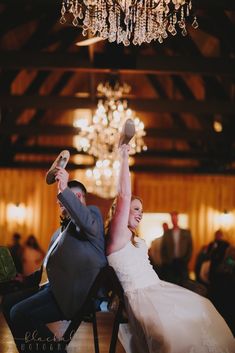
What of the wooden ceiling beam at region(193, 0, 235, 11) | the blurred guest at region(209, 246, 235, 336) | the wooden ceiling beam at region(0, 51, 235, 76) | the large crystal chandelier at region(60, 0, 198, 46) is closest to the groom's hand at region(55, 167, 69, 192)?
the large crystal chandelier at region(60, 0, 198, 46)

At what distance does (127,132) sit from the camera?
346 centimetres

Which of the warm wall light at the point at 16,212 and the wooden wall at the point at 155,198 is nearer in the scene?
the warm wall light at the point at 16,212

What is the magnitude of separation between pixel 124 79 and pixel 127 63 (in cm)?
972

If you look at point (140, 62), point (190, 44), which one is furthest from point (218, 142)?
point (140, 62)

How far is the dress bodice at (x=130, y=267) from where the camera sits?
11.5 feet

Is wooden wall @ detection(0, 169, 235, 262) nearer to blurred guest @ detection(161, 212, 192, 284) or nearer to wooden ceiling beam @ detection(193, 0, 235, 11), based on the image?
blurred guest @ detection(161, 212, 192, 284)

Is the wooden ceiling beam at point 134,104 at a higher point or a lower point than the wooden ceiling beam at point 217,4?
lower

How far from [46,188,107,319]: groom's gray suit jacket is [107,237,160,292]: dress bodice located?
0.09 metres

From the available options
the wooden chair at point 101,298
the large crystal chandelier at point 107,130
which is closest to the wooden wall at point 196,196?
the large crystal chandelier at point 107,130

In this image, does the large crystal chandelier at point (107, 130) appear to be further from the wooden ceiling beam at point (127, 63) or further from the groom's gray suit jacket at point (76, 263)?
the groom's gray suit jacket at point (76, 263)

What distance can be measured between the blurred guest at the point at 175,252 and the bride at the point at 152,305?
2.91m

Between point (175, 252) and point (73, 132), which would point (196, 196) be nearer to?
point (73, 132)

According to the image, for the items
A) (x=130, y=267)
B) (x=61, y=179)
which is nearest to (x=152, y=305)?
(x=130, y=267)

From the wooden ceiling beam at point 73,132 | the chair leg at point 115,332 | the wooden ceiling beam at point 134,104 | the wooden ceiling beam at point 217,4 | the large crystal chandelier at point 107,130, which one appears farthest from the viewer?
the wooden ceiling beam at point 73,132
